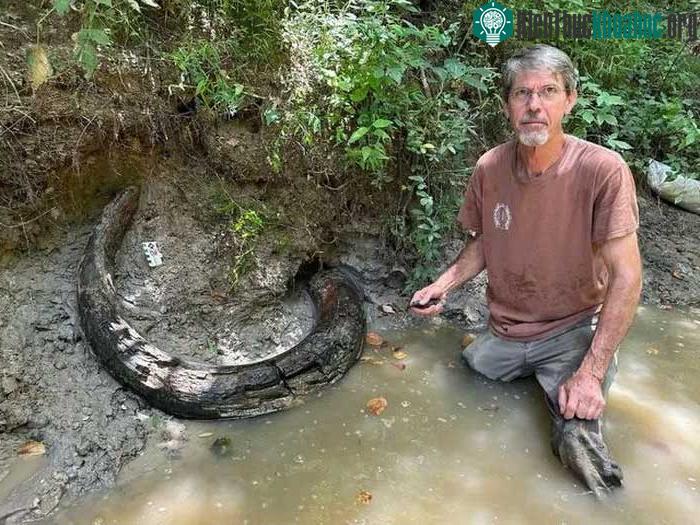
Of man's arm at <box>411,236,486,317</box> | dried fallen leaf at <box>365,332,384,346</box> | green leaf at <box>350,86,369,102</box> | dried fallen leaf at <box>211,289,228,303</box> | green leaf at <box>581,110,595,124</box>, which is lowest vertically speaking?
dried fallen leaf at <box>365,332,384,346</box>

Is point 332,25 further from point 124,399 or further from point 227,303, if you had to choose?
point 124,399

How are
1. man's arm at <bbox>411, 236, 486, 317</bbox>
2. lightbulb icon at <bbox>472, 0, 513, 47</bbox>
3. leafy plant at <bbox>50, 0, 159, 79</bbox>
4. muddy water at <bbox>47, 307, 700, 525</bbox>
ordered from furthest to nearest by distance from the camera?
lightbulb icon at <bbox>472, 0, 513, 47</bbox> → man's arm at <bbox>411, 236, 486, 317</bbox> → leafy plant at <bbox>50, 0, 159, 79</bbox> → muddy water at <bbox>47, 307, 700, 525</bbox>

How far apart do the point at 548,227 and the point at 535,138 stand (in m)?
0.42

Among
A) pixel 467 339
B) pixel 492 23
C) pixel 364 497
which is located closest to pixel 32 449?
pixel 364 497

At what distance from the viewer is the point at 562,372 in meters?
2.61

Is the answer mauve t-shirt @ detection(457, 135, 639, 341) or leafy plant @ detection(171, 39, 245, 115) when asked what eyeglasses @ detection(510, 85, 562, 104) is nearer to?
mauve t-shirt @ detection(457, 135, 639, 341)

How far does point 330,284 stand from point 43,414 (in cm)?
A: 173

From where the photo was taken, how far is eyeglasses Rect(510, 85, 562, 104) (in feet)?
7.83

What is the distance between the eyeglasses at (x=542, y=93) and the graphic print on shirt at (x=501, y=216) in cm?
50

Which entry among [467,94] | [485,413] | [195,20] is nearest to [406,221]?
[467,94]

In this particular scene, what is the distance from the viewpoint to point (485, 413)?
8.85 ft

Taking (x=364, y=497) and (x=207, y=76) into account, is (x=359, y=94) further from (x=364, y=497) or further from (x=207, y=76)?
(x=364, y=497)

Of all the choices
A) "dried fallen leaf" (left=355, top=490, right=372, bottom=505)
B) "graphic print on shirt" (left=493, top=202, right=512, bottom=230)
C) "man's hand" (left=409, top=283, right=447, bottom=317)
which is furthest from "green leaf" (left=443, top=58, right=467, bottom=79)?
"dried fallen leaf" (left=355, top=490, right=372, bottom=505)

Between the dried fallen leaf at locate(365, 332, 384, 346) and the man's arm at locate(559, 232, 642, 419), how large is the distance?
1.25 metres
